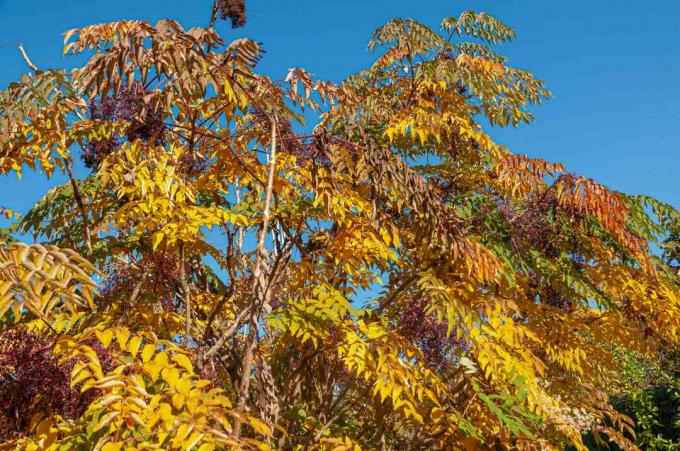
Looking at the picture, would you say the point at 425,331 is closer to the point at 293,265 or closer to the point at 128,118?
the point at 293,265

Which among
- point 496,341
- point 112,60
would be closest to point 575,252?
point 496,341

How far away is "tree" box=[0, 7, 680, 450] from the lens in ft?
7.96

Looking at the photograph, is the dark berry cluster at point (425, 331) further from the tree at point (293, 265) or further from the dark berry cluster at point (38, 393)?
the dark berry cluster at point (38, 393)

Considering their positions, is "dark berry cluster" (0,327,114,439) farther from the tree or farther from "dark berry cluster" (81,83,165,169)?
"dark berry cluster" (81,83,165,169)

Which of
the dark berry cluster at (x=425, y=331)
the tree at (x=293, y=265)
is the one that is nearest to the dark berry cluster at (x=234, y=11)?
the tree at (x=293, y=265)

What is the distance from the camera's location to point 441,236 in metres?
3.32

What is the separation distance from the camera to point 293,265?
4152mm

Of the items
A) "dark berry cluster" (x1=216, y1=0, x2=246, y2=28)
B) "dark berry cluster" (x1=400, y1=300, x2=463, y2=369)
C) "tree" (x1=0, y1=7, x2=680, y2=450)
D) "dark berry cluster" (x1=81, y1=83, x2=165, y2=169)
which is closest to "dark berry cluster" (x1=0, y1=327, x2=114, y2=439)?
"tree" (x1=0, y1=7, x2=680, y2=450)

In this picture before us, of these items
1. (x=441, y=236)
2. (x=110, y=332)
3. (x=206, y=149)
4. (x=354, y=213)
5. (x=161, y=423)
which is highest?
(x=206, y=149)

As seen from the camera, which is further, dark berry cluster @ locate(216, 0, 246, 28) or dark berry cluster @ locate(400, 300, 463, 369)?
dark berry cluster @ locate(400, 300, 463, 369)

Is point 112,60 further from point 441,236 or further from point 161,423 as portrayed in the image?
point 441,236

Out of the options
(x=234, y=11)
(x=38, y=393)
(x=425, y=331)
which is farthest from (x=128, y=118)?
(x=425, y=331)

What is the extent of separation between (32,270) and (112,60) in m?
1.36

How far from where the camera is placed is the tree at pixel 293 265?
7.96 ft
